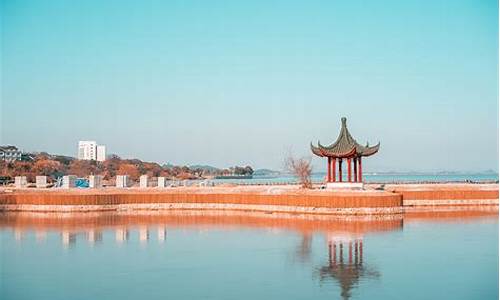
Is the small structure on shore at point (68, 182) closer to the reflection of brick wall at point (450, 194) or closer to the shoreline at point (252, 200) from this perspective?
the shoreline at point (252, 200)

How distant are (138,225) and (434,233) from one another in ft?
45.7

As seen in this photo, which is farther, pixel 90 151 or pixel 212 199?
pixel 90 151

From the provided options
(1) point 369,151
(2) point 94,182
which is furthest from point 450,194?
(2) point 94,182

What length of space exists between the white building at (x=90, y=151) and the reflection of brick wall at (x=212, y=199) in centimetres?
7589

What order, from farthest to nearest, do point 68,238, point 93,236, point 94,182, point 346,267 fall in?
point 94,182 → point 93,236 → point 68,238 → point 346,267

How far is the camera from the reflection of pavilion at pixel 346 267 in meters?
16.4

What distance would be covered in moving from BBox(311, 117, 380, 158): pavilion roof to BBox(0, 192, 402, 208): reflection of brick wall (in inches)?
163

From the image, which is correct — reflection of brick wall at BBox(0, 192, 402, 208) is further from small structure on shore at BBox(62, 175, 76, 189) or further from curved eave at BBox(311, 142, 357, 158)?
small structure on shore at BBox(62, 175, 76, 189)

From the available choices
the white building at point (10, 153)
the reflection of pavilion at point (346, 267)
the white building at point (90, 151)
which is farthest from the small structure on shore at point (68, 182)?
the white building at point (90, 151)

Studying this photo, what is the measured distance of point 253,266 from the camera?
1903 cm

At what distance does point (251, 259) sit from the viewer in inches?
795

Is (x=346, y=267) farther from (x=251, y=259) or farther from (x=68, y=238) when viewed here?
(x=68, y=238)

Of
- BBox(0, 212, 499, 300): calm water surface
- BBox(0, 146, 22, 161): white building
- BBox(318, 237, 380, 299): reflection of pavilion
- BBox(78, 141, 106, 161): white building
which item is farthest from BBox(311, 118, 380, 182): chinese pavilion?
BBox(78, 141, 106, 161): white building

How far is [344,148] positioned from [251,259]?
18774 mm
